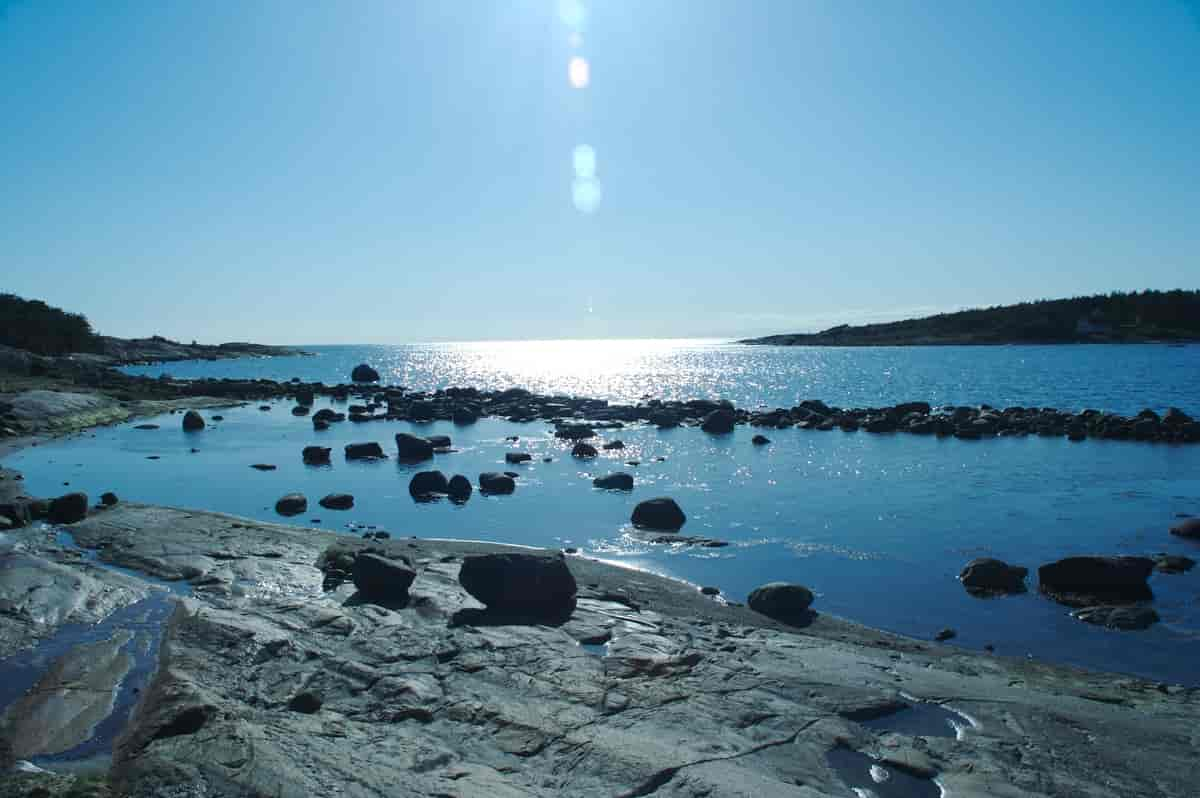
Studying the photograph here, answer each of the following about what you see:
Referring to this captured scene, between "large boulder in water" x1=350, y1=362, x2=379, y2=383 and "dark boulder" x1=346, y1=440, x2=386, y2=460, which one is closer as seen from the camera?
"dark boulder" x1=346, y1=440, x2=386, y2=460

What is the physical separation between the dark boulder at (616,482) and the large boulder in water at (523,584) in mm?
15405

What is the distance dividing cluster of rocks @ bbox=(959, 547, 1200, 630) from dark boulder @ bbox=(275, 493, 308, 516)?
1982 cm

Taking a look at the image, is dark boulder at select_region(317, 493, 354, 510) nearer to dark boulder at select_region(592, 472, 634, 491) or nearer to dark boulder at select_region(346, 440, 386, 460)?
dark boulder at select_region(592, 472, 634, 491)

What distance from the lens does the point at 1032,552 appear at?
20.3 metres

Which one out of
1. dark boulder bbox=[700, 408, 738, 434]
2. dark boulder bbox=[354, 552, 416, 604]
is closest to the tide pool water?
dark boulder bbox=[700, 408, 738, 434]

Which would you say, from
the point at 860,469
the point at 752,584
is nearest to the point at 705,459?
the point at 860,469

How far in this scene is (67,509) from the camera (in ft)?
68.1

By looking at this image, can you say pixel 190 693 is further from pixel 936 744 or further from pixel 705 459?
pixel 705 459

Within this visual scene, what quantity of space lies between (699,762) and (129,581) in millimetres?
12643

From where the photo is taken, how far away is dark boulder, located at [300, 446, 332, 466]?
36562 mm

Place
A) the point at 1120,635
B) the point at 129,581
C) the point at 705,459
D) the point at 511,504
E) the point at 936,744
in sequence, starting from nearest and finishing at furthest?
the point at 936,744, the point at 1120,635, the point at 129,581, the point at 511,504, the point at 705,459

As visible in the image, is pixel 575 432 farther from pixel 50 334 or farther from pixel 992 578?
pixel 50 334

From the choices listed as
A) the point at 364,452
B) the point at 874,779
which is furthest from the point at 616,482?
the point at 874,779

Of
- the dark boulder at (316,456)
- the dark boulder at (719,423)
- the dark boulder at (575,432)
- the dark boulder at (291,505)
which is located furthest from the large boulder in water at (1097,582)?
the dark boulder at (719,423)
